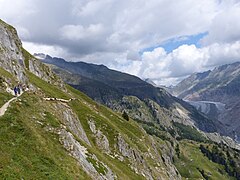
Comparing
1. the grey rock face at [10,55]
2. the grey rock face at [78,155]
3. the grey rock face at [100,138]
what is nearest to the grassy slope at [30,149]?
the grey rock face at [78,155]

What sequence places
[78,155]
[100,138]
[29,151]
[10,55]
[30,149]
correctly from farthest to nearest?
[10,55] → [100,138] → [78,155] → [30,149] → [29,151]

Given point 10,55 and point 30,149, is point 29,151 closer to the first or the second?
point 30,149

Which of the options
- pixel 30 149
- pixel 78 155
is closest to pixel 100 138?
pixel 78 155

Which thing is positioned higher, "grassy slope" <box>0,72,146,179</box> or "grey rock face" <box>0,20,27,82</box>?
"grey rock face" <box>0,20,27,82</box>

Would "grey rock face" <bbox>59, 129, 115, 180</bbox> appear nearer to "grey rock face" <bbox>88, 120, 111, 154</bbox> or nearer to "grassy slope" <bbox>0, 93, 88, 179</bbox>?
"grassy slope" <bbox>0, 93, 88, 179</bbox>

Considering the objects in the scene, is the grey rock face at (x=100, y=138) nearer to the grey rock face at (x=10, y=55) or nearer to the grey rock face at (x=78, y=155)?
the grey rock face at (x=10, y=55)

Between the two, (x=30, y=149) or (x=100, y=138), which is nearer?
(x=30, y=149)

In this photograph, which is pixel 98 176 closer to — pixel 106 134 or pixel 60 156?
pixel 60 156

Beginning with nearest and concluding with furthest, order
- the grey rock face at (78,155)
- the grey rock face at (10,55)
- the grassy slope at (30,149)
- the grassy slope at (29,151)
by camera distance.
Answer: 1. the grassy slope at (29,151)
2. the grassy slope at (30,149)
3. the grey rock face at (78,155)
4. the grey rock face at (10,55)

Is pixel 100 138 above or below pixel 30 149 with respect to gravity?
below

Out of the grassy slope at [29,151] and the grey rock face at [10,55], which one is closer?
the grassy slope at [29,151]

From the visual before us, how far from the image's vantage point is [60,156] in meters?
45.8

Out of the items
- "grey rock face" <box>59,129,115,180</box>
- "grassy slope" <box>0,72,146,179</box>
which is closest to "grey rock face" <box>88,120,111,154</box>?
"grey rock face" <box>59,129,115,180</box>

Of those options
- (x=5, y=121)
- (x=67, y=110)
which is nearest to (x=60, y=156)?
(x=5, y=121)
